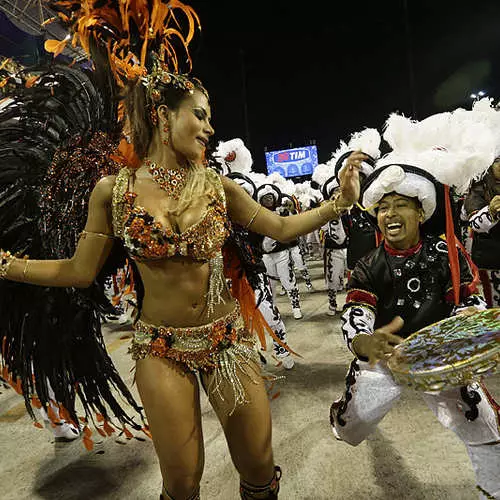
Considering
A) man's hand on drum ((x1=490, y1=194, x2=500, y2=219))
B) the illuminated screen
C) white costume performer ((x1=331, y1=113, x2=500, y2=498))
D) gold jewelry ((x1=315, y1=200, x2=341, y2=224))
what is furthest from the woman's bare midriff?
the illuminated screen

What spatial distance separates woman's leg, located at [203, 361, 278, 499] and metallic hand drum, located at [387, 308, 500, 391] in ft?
1.79

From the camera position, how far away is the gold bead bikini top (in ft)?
5.11

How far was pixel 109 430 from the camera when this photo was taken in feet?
7.38

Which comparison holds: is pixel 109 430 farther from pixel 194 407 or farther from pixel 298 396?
pixel 298 396

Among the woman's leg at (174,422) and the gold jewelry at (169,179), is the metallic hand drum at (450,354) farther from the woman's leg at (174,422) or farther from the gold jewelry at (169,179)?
the gold jewelry at (169,179)

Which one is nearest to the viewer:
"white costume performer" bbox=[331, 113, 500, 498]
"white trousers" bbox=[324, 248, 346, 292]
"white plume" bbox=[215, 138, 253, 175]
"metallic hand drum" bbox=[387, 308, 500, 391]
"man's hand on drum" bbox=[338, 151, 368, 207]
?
"metallic hand drum" bbox=[387, 308, 500, 391]

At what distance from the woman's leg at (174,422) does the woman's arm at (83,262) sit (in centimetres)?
44

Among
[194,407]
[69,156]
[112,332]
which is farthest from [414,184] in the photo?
[112,332]

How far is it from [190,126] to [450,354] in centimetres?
124

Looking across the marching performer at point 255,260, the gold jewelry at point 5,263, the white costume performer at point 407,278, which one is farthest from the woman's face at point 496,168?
the gold jewelry at point 5,263

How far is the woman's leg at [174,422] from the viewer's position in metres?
1.56

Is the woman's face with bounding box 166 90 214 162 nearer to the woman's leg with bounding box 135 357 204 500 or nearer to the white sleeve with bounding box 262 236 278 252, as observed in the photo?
the woman's leg with bounding box 135 357 204 500

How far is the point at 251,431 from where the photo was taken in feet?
5.32

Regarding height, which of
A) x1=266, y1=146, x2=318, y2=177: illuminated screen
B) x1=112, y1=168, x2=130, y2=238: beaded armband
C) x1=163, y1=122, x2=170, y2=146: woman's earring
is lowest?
x1=112, y1=168, x2=130, y2=238: beaded armband
